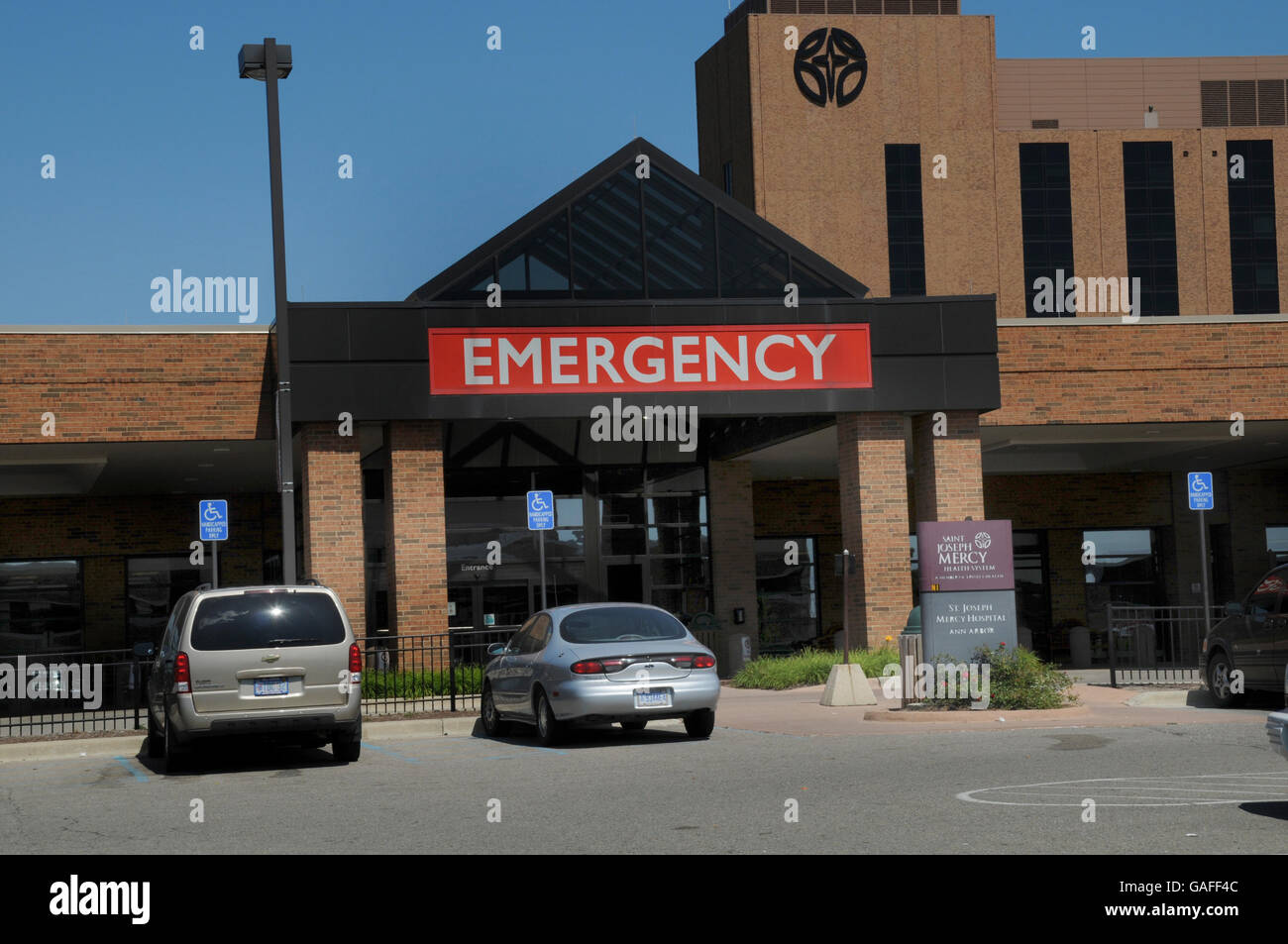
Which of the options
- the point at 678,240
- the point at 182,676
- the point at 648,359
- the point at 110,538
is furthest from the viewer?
the point at 110,538

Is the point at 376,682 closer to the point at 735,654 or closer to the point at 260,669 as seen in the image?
the point at 260,669

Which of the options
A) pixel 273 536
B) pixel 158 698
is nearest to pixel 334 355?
pixel 158 698

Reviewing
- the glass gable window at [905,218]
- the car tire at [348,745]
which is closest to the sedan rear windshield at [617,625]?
the car tire at [348,745]

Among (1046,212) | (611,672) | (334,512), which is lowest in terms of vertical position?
(611,672)

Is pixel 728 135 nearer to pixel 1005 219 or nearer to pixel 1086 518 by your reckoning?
pixel 1005 219

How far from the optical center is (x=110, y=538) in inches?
1309

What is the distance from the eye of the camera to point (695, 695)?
626 inches

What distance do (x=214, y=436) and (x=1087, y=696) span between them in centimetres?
1421

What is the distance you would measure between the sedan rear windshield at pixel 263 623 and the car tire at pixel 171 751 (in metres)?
0.93

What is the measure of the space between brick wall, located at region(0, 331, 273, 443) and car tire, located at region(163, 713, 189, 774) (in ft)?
34.0

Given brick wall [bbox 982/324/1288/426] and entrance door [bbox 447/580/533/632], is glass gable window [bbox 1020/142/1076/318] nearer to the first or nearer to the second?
brick wall [bbox 982/324/1288/426]

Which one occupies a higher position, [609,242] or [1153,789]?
[609,242]

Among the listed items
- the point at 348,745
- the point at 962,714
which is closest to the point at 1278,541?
the point at 962,714

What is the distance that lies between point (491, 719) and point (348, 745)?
3008 mm
